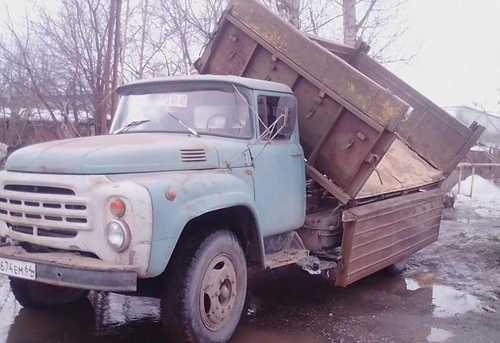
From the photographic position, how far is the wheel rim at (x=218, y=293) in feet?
12.8

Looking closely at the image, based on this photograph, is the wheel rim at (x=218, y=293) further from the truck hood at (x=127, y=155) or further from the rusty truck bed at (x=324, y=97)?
the rusty truck bed at (x=324, y=97)

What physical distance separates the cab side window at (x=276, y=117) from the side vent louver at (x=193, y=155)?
0.82 meters

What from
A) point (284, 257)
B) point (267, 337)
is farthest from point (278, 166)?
point (267, 337)

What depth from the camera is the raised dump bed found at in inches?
195

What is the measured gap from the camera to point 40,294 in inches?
186

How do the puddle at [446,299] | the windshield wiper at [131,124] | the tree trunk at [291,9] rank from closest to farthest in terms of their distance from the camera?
the windshield wiper at [131,124], the puddle at [446,299], the tree trunk at [291,9]

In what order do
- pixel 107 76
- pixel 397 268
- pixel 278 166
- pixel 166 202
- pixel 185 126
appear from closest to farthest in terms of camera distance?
pixel 166 202 < pixel 185 126 < pixel 278 166 < pixel 397 268 < pixel 107 76

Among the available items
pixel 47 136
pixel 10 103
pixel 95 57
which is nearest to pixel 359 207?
pixel 95 57

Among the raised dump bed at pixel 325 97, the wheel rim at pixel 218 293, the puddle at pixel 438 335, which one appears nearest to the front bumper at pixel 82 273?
the wheel rim at pixel 218 293

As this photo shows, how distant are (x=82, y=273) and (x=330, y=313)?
2.67 metres

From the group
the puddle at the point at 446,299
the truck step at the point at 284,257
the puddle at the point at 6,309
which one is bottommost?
the puddle at the point at 6,309

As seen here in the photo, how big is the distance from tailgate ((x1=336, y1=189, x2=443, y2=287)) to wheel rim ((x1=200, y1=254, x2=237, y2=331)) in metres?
1.40

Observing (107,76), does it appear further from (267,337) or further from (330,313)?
(267,337)

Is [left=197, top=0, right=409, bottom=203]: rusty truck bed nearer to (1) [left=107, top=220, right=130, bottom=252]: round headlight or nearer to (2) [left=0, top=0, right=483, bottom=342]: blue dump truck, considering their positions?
(2) [left=0, top=0, right=483, bottom=342]: blue dump truck
